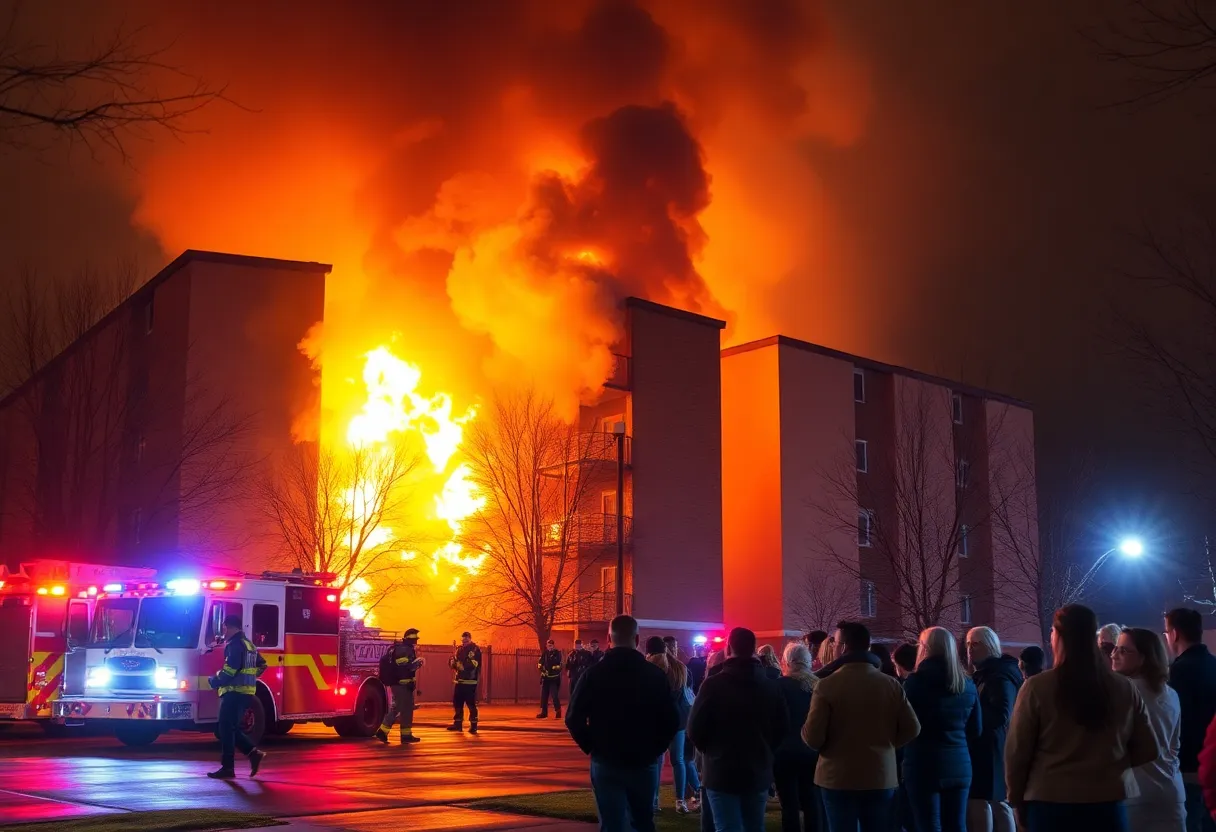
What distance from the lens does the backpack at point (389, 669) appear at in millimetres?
21797

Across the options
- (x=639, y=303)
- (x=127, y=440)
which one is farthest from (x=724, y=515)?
(x=127, y=440)

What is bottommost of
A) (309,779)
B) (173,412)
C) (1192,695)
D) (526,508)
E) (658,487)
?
(309,779)

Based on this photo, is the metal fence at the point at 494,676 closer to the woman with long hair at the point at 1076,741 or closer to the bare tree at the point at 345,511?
the bare tree at the point at 345,511

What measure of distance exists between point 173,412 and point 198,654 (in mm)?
18745

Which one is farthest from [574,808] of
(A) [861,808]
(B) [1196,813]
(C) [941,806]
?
(B) [1196,813]

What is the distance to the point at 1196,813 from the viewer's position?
7.23 meters

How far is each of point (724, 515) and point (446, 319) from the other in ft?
41.0

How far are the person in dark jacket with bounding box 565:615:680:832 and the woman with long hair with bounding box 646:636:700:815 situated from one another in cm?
443

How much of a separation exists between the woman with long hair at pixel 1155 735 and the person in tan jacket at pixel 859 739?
1.20 metres

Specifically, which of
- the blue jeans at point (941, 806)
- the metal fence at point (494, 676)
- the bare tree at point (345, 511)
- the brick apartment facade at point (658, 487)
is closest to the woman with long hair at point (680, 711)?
the blue jeans at point (941, 806)

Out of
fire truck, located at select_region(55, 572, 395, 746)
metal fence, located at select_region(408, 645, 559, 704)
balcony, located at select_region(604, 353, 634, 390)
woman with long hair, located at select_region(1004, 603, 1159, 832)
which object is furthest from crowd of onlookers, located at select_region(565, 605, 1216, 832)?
balcony, located at select_region(604, 353, 634, 390)

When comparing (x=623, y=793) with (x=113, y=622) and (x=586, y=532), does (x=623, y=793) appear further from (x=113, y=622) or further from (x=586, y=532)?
(x=586, y=532)

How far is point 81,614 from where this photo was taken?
20.4 meters

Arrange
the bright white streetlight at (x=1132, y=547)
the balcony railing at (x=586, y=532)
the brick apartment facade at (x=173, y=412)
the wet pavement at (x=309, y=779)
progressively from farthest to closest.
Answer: the balcony railing at (x=586, y=532)
the brick apartment facade at (x=173, y=412)
the bright white streetlight at (x=1132, y=547)
the wet pavement at (x=309, y=779)
